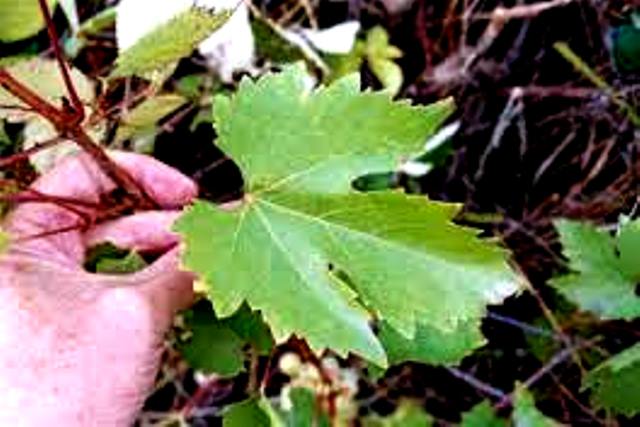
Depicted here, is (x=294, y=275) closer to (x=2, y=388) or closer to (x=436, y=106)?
(x=436, y=106)

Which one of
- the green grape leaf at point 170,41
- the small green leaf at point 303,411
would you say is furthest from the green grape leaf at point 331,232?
the small green leaf at point 303,411

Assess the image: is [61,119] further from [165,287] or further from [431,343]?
[431,343]

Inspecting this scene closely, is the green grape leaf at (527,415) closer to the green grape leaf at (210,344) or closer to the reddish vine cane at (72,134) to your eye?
the green grape leaf at (210,344)

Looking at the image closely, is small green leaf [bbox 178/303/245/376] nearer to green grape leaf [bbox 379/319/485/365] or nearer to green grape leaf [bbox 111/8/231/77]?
green grape leaf [bbox 379/319/485/365]

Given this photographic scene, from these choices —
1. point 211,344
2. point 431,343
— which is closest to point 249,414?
point 211,344

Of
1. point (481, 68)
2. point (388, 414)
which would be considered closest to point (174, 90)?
point (481, 68)

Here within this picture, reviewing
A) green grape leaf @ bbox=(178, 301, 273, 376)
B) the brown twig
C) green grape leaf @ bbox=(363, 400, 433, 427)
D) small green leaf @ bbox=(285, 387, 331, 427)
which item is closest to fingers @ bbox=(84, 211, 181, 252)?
green grape leaf @ bbox=(178, 301, 273, 376)
